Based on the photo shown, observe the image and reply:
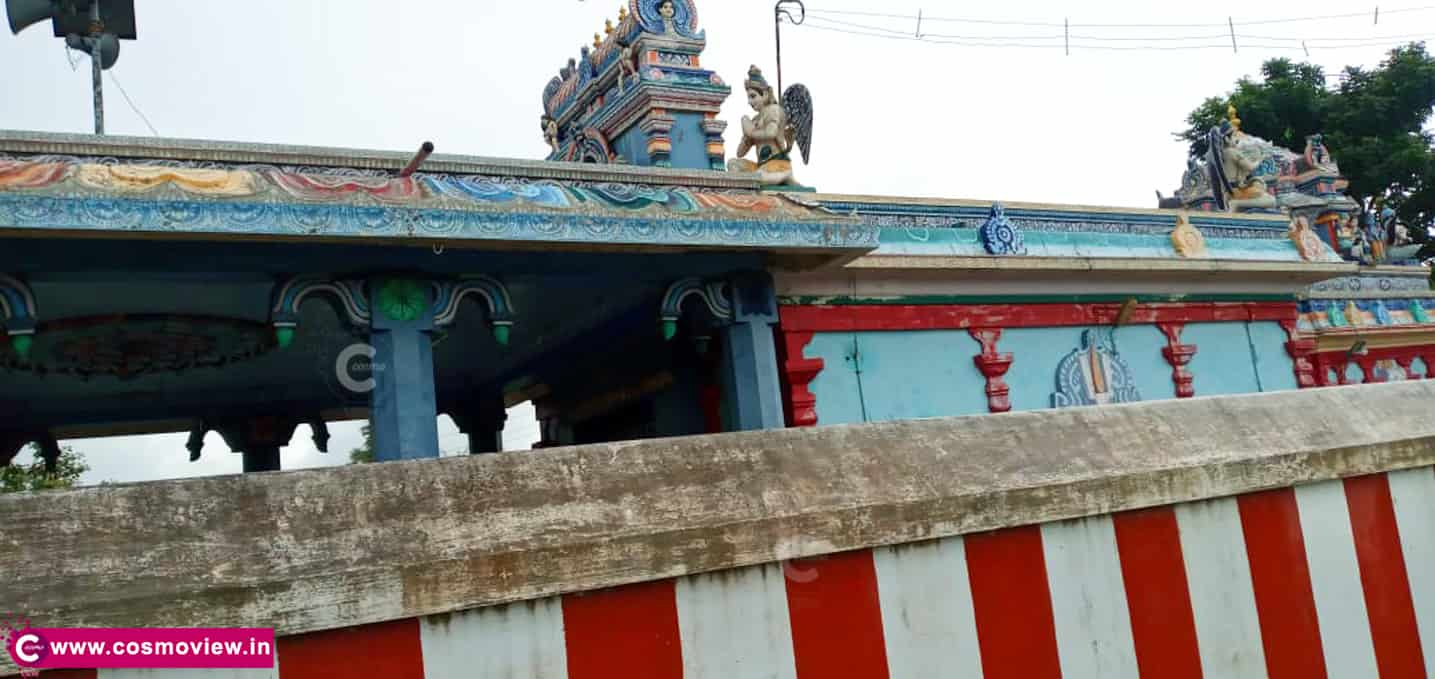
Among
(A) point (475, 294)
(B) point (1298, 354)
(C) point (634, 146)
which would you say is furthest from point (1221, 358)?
(A) point (475, 294)

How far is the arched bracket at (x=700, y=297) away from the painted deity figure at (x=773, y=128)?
132 cm

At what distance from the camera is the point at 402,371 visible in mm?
7871

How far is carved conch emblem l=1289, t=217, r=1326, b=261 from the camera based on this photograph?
12.9 meters

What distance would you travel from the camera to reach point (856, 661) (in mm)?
2756

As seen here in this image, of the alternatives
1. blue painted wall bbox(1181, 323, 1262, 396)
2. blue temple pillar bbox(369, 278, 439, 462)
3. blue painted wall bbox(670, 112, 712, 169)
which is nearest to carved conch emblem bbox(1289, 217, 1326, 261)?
blue painted wall bbox(1181, 323, 1262, 396)

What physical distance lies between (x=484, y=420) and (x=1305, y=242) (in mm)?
8938

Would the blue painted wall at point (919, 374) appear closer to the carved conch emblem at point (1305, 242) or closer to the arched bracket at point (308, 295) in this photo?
the arched bracket at point (308, 295)

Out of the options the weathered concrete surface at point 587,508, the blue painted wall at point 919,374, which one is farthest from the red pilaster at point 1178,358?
the weathered concrete surface at point 587,508

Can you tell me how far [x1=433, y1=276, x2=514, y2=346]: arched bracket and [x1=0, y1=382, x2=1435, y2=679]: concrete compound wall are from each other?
543 centimetres

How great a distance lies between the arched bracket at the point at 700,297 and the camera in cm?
897

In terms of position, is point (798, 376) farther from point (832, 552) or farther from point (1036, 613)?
point (832, 552)

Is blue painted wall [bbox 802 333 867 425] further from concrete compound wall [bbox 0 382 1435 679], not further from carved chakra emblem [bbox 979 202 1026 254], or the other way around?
concrete compound wall [bbox 0 382 1435 679]

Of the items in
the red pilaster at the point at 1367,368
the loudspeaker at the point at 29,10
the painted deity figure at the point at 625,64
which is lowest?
the red pilaster at the point at 1367,368

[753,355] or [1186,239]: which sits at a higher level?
[1186,239]
